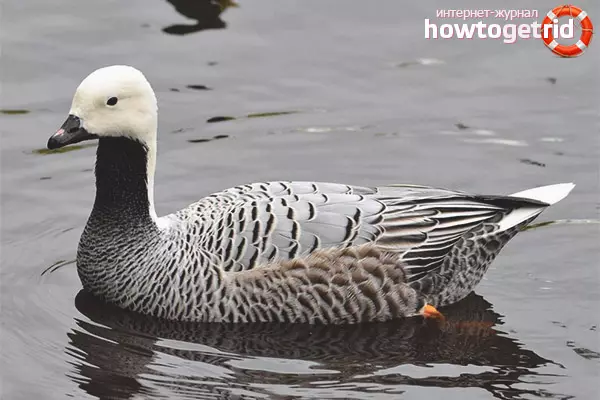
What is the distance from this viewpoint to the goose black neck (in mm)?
9836

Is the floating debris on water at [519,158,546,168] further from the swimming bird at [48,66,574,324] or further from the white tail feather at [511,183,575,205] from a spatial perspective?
the swimming bird at [48,66,574,324]

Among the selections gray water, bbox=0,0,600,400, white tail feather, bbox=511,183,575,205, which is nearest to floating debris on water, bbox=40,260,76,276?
gray water, bbox=0,0,600,400

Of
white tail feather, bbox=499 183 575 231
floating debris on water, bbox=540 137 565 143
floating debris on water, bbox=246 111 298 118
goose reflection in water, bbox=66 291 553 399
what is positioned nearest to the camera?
goose reflection in water, bbox=66 291 553 399

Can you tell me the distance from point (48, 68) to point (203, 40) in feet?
6.23

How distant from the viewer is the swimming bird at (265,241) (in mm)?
9562

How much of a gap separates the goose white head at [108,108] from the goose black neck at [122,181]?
0.14 metres

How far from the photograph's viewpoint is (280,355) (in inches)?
363

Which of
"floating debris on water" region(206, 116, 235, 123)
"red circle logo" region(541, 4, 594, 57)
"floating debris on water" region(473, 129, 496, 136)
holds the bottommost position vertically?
"floating debris on water" region(473, 129, 496, 136)

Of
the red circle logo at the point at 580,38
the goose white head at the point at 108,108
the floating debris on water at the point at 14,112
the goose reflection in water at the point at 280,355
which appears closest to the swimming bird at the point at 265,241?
the goose white head at the point at 108,108

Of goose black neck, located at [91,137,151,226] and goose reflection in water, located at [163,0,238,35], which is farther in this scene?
goose reflection in water, located at [163,0,238,35]

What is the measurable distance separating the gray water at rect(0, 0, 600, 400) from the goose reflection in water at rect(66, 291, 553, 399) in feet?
0.06

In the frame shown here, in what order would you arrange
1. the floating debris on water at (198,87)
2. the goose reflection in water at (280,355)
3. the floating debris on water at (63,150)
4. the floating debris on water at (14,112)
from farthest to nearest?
1. the floating debris on water at (198,87)
2. the floating debris on water at (14,112)
3. the floating debris on water at (63,150)
4. the goose reflection in water at (280,355)

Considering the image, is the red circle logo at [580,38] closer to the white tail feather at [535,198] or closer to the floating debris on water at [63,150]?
the white tail feather at [535,198]

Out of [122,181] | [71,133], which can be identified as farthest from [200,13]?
[71,133]
